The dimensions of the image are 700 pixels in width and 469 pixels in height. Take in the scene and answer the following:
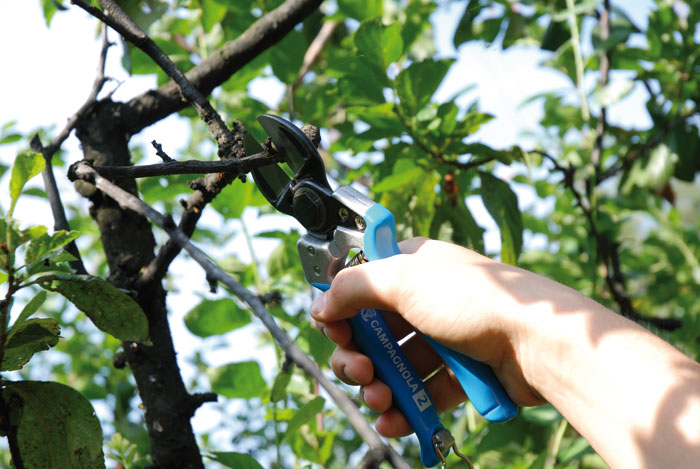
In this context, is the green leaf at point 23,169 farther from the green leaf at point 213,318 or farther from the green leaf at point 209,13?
the green leaf at point 209,13

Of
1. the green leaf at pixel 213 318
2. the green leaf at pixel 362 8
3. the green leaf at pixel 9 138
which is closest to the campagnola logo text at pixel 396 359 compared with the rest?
the green leaf at pixel 213 318

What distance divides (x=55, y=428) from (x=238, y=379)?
48 cm

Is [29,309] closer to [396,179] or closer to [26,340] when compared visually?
[26,340]

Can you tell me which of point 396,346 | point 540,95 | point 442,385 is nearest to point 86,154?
point 396,346

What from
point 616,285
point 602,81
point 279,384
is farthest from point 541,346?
point 602,81

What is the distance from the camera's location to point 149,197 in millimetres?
1374

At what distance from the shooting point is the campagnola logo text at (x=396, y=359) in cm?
96

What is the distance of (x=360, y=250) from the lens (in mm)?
961

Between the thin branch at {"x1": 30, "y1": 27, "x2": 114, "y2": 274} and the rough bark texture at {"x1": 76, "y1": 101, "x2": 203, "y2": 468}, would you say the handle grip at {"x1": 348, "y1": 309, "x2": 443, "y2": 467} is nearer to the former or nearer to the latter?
the rough bark texture at {"x1": 76, "y1": 101, "x2": 203, "y2": 468}

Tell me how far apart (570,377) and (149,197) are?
0.94 metres

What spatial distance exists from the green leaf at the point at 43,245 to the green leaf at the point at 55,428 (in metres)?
0.19

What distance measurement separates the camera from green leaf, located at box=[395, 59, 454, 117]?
4.28 ft

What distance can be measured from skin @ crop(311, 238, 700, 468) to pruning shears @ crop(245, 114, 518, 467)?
28 millimetres

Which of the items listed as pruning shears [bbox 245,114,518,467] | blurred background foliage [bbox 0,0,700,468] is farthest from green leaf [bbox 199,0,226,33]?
pruning shears [bbox 245,114,518,467]
